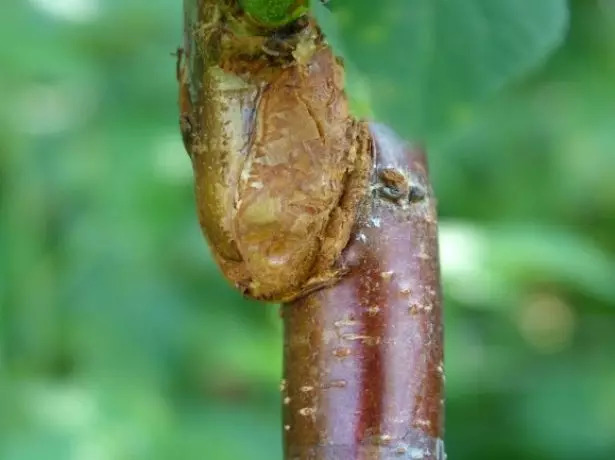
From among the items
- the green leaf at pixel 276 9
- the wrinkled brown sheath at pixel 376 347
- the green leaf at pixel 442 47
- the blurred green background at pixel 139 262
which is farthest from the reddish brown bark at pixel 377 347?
the blurred green background at pixel 139 262

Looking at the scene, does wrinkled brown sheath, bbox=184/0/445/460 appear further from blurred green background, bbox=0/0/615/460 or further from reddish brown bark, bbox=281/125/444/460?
blurred green background, bbox=0/0/615/460

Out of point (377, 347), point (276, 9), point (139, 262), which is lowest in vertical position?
point (377, 347)

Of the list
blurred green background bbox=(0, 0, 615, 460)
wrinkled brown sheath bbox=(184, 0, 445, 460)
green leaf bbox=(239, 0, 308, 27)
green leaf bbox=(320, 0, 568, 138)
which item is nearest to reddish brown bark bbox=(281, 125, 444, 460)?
wrinkled brown sheath bbox=(184, 0, 445, 460)

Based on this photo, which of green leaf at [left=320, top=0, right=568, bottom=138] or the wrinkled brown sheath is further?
the wrinkled brown sheath

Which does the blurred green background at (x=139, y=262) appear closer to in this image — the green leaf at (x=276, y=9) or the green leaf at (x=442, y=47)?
the green leaf at (x=276, y=9)

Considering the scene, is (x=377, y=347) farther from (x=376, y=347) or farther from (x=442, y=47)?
(x=442, y=47)

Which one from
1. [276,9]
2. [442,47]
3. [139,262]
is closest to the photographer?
[442,47]

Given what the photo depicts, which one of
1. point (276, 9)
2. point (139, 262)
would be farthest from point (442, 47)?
point (139, 262)
